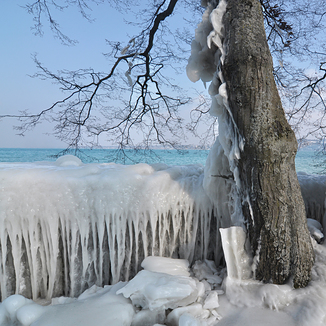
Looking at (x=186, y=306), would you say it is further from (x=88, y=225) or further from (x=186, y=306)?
(x=88, y=225)

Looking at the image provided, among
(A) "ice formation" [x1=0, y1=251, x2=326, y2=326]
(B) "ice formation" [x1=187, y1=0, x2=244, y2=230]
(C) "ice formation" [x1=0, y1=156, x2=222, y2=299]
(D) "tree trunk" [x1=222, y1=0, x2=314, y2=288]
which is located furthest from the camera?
(C) "ice formation" [x1=0, y1=156, x2=222, y2=299]

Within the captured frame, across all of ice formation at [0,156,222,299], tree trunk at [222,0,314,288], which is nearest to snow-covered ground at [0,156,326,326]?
ice formation at [0,156,222,299]

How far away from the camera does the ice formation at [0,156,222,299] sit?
2.04 m

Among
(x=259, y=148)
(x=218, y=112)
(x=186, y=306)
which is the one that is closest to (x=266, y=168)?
(x=259, y=148)

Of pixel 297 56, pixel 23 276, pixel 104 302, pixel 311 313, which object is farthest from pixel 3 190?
pixel 297 56

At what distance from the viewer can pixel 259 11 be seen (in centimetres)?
192

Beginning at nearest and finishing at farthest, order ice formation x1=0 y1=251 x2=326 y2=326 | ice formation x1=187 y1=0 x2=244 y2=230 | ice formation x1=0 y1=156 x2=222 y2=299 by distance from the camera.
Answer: ice formation x1=0 y1=251 x2=326 y2=326, ice formation x1=187 y1=0 x2=244 y2=230, ice formation x1=0 y1=156 x2=222 y2=299

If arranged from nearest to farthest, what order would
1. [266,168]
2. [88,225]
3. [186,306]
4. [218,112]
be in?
[186,306]
[266,168]
[218,112]
[88,225]

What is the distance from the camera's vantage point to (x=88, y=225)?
2.08 metres

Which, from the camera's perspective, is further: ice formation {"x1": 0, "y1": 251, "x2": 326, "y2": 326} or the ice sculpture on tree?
the ice sculpture on tree

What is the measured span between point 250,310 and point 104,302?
1.02 metres

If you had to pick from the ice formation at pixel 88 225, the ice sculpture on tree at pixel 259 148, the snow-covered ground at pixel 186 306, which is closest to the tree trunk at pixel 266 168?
the ice sculpture on tree at pixel 259 148

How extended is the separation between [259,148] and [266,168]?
16 cm

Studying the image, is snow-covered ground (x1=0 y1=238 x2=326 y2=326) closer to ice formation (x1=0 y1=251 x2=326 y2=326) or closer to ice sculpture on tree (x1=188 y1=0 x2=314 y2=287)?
ice formation (x1=0 y1=251 x2=326 y2=326)
